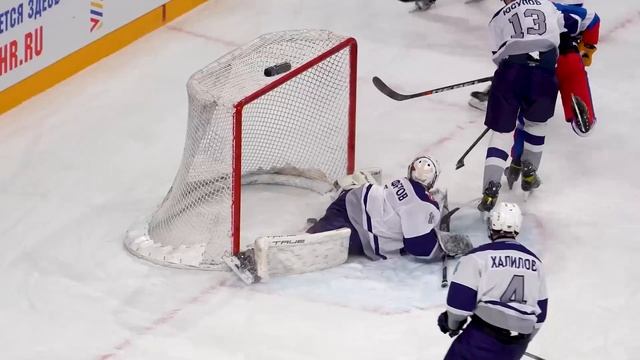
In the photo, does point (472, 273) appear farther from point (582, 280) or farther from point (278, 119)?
point (278, 119)

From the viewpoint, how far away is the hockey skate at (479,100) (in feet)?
24.6

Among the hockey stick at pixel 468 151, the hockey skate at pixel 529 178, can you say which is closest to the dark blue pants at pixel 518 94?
the hockey skate at pixel 529 178

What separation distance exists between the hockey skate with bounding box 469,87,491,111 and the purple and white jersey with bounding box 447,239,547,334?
290 cm

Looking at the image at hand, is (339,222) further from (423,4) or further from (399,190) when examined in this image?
(423,4)

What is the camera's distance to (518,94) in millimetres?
6262

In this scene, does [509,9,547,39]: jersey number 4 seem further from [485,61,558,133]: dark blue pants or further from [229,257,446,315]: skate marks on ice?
[229,257,446,315]: skate marks on ice

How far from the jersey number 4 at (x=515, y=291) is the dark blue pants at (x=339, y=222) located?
1411mm

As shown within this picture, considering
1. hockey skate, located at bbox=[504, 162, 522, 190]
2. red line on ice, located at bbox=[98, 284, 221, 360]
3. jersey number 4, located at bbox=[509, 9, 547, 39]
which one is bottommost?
red line on ice, located at bbox=[98, 284, 221, 360]

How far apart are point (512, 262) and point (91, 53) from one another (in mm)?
3782

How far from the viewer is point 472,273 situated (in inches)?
181

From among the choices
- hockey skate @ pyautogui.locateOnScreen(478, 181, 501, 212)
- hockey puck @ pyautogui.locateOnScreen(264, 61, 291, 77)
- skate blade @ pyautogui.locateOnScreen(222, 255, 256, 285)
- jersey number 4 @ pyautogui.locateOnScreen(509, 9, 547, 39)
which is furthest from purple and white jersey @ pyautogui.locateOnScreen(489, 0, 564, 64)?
skate blade @ pyautogui.locateOnScreen(222, 255, 256, 285)

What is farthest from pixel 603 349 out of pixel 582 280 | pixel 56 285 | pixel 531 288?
pixel 56 285

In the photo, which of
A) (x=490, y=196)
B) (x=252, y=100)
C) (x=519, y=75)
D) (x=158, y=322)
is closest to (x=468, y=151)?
(x=490, y=196)

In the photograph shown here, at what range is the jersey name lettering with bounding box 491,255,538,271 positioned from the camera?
15.0 feet
